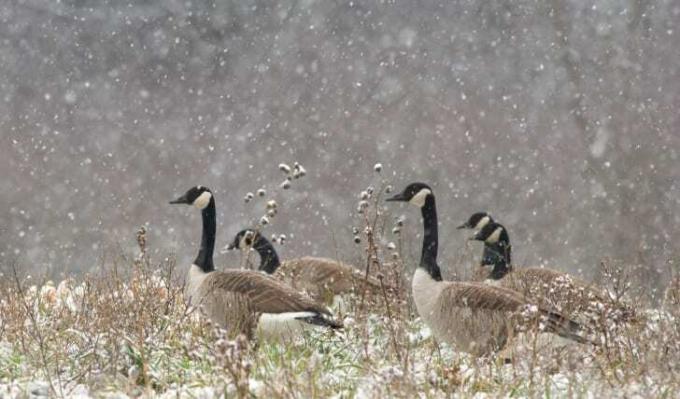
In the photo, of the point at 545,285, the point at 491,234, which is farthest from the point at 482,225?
the point at 545,285

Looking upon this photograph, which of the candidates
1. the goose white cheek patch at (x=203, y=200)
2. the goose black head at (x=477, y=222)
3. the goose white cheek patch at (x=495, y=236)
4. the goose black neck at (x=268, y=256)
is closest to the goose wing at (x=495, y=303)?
the goose white cheek patch at (x=203, y=200)

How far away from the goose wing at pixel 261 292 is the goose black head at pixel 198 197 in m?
1.41

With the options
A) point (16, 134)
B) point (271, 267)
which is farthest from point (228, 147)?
point (271, 267)

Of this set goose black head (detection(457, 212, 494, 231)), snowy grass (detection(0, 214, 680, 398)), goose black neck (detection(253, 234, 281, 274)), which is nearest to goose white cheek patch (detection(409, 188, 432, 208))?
snowy grass (detection(0, 214, 680, 398))

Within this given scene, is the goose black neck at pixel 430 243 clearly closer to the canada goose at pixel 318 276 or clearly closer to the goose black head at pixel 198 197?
the canada goose at pixel 318 276

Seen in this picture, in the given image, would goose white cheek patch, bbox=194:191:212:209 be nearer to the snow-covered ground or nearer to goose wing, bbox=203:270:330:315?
the snow-covered ground

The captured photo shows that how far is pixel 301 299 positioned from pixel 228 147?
16.9m

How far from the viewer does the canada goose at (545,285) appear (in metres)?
5.68

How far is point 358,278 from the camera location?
745 centimetres

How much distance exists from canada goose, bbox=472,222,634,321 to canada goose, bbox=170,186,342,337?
1.39 m

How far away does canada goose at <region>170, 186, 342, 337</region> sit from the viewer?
6.02m

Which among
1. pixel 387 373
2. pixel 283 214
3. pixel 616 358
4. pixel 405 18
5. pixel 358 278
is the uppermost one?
pixel 405 18

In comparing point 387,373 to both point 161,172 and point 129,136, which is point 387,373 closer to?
point 161,172

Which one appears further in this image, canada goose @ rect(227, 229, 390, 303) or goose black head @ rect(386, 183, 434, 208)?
canada goose @ rect(227, 229, 390, 303)
